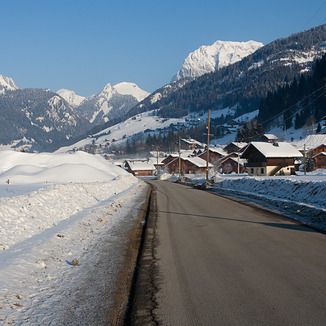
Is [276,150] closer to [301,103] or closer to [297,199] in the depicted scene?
[297,199]

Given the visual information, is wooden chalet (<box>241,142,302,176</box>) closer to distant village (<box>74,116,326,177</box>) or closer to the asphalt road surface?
distant village (<box>74,116,326,177</box>)

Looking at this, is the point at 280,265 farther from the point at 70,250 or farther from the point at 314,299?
the point at 70,250

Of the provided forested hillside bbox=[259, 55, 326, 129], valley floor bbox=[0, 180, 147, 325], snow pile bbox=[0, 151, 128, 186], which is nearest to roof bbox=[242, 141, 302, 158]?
snow pile bbox=[0, 151, 128, 186]

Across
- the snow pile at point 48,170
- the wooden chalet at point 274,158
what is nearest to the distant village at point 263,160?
the wooden chalet at point 274,158

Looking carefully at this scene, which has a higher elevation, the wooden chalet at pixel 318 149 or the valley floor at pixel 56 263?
the wooden chalet at pixel 318 149

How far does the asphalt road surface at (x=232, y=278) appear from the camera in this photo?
13.9ft

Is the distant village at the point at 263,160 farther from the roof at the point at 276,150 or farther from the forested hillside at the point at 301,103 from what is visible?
the forested hillside at the point at 301,103

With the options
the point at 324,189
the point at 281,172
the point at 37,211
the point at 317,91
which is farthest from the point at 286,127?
the point at 37,211

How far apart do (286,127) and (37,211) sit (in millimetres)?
142992

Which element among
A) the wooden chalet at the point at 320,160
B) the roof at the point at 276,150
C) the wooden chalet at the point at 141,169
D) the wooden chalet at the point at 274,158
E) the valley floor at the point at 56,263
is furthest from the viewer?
the wooden chalet at the point at 141,169

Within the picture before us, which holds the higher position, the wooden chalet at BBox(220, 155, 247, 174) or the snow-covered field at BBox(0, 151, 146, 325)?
the wooden chalet at BBox(220, 155, 247, 174)

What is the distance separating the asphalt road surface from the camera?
4227 millimetres

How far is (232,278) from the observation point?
18.4ft

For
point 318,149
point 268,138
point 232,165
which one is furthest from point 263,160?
point 268,138
